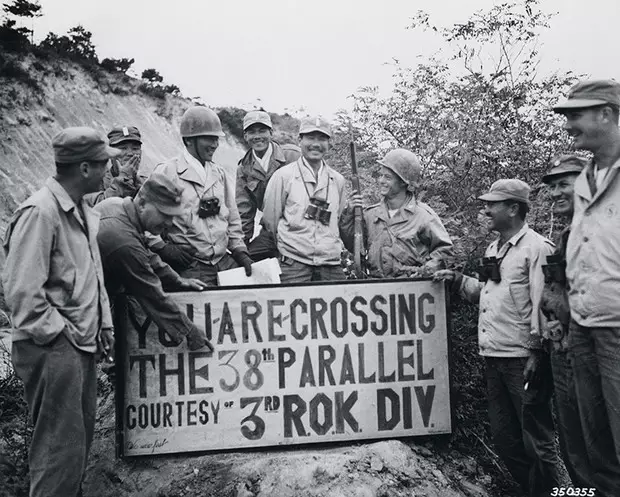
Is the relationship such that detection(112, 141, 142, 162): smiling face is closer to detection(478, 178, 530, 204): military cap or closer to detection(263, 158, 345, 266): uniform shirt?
detection(263, 158, 345, 266): uniform shirt

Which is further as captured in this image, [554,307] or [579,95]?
[554,307]

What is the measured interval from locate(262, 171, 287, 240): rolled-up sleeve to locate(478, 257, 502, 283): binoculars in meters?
1.81

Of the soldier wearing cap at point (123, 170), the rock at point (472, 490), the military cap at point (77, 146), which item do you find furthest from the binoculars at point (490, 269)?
the soldier wearing cap at point (123, 170)

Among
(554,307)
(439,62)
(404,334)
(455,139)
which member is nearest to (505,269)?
(554,307)

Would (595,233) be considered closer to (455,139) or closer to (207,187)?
(207,187)

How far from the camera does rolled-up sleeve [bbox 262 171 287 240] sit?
5.96m

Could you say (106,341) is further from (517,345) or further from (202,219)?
(517,345)

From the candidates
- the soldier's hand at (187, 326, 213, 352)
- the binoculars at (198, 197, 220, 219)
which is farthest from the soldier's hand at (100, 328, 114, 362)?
the binoculars at (198, 197, 220, 219)

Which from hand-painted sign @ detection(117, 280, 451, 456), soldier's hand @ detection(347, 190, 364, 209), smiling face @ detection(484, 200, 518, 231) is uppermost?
soldier's hand @ detection(347, 190, 364, 209)

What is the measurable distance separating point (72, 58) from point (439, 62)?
67.5 ft

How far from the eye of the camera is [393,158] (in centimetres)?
575

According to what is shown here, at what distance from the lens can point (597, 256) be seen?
3795mm

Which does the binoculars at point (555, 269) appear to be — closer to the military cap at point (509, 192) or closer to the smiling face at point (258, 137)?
the military cap at point (509, 192)

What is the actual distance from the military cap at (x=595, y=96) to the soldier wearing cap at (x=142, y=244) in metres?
2.45
